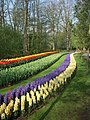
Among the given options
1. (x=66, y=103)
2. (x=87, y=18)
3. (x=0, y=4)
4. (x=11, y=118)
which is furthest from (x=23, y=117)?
(x=0, y=4)

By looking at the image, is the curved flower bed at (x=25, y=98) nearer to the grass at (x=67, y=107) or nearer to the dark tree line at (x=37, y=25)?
the grass at (x=67, y=107)

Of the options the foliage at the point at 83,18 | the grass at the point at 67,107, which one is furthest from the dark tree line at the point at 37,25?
the grass at the point at 67,107

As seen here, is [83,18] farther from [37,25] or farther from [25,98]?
[37,25]

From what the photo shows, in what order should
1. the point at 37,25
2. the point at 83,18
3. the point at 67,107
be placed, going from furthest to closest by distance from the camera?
the point at 37,25
the point at 83,18
the point at 67,107

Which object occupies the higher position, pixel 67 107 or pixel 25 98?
pixel 25 98

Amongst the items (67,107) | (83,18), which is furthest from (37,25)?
(67,107)

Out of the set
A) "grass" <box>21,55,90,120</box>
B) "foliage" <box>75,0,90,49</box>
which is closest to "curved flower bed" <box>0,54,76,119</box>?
"grass" <box>21,55,90,120</box>

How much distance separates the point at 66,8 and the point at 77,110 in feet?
177

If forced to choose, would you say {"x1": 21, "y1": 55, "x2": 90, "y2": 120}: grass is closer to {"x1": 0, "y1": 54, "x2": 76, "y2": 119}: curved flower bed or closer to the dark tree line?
{"x1": 0, "y1": 54, "x2": 76, "y2": 119}: curved flower bed

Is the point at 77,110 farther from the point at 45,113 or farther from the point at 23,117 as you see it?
the point at 23,117

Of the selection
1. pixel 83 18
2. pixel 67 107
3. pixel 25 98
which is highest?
pixel 83 18

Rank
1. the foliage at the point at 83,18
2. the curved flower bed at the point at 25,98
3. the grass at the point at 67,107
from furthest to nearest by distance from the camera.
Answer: the foliage at the point at 83,18 < the grass at the point at 67,107 < the curved flower bed at the point at 25,98

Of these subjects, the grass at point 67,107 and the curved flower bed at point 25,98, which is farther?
the grass at point 67,107

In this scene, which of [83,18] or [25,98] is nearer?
[25,98]
